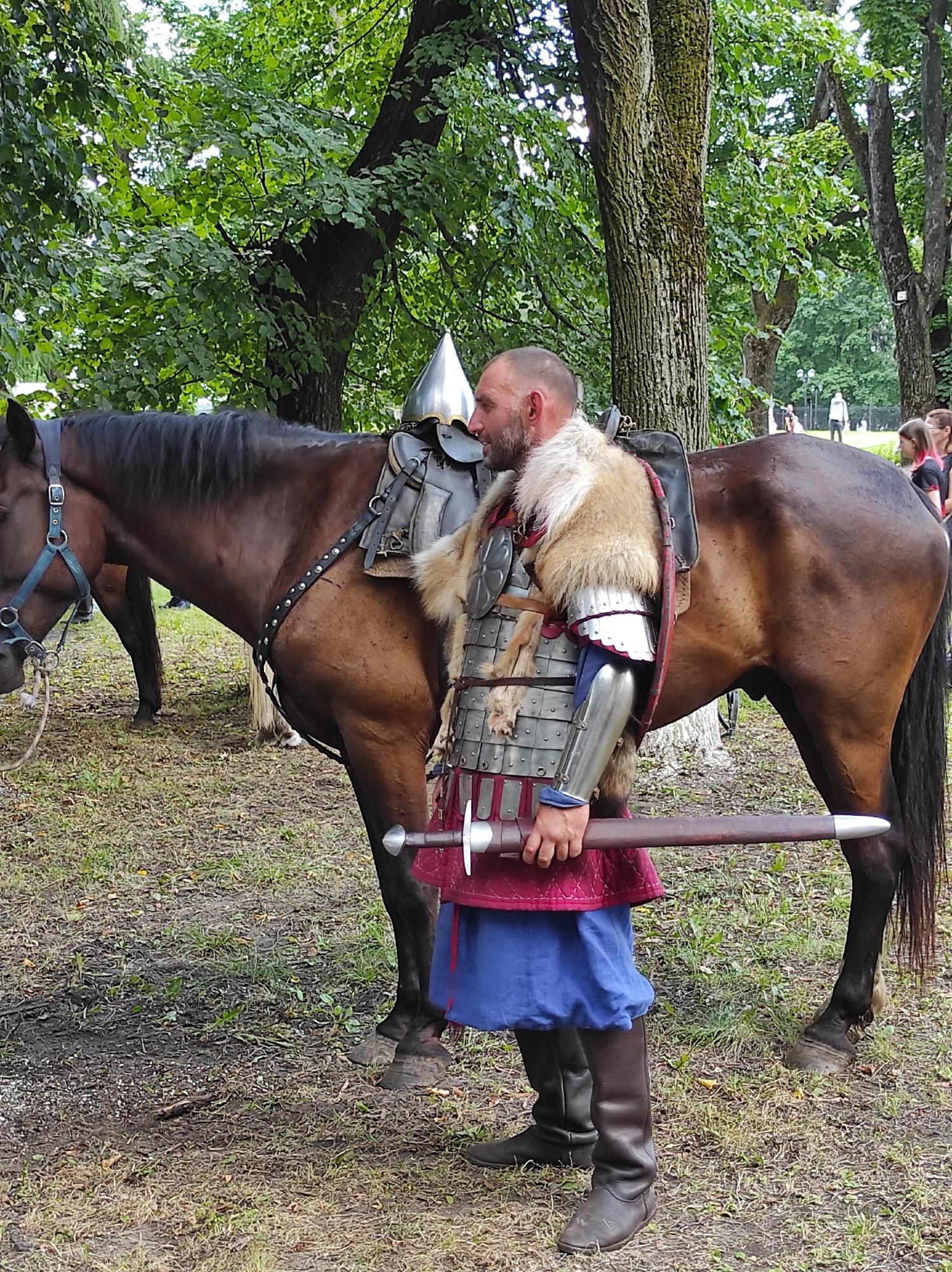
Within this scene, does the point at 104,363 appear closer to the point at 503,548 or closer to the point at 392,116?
the point at 392,116

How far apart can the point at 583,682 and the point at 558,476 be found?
40cm

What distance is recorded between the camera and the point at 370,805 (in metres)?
3.48

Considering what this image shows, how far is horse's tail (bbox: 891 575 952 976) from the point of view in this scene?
360 centimetres

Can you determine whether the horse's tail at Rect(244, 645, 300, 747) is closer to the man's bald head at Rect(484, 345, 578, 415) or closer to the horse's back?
the horse's back

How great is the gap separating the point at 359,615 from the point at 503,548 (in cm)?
107

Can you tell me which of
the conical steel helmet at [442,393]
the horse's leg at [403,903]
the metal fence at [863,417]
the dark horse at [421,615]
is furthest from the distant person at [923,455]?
the metal fence at [863,417]

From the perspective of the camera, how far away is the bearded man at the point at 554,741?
2.27m

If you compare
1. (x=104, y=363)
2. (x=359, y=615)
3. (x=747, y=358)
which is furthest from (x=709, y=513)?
(x=747, y=358)

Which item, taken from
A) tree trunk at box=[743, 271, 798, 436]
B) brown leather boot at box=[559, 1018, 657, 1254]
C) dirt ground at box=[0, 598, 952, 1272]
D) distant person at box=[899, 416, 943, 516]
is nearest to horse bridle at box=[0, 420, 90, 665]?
dirt ground at box=[0, 598, 952, 1272]

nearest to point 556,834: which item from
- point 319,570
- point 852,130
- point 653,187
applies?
point 319,570

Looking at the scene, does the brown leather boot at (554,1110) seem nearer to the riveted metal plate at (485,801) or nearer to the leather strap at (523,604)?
the riveted metal plate at (485,801)

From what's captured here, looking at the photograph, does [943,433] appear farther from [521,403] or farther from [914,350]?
[914,350]

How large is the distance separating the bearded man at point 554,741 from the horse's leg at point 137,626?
6.16 meters

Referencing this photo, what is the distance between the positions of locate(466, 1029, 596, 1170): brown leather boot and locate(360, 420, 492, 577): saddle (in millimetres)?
1340
